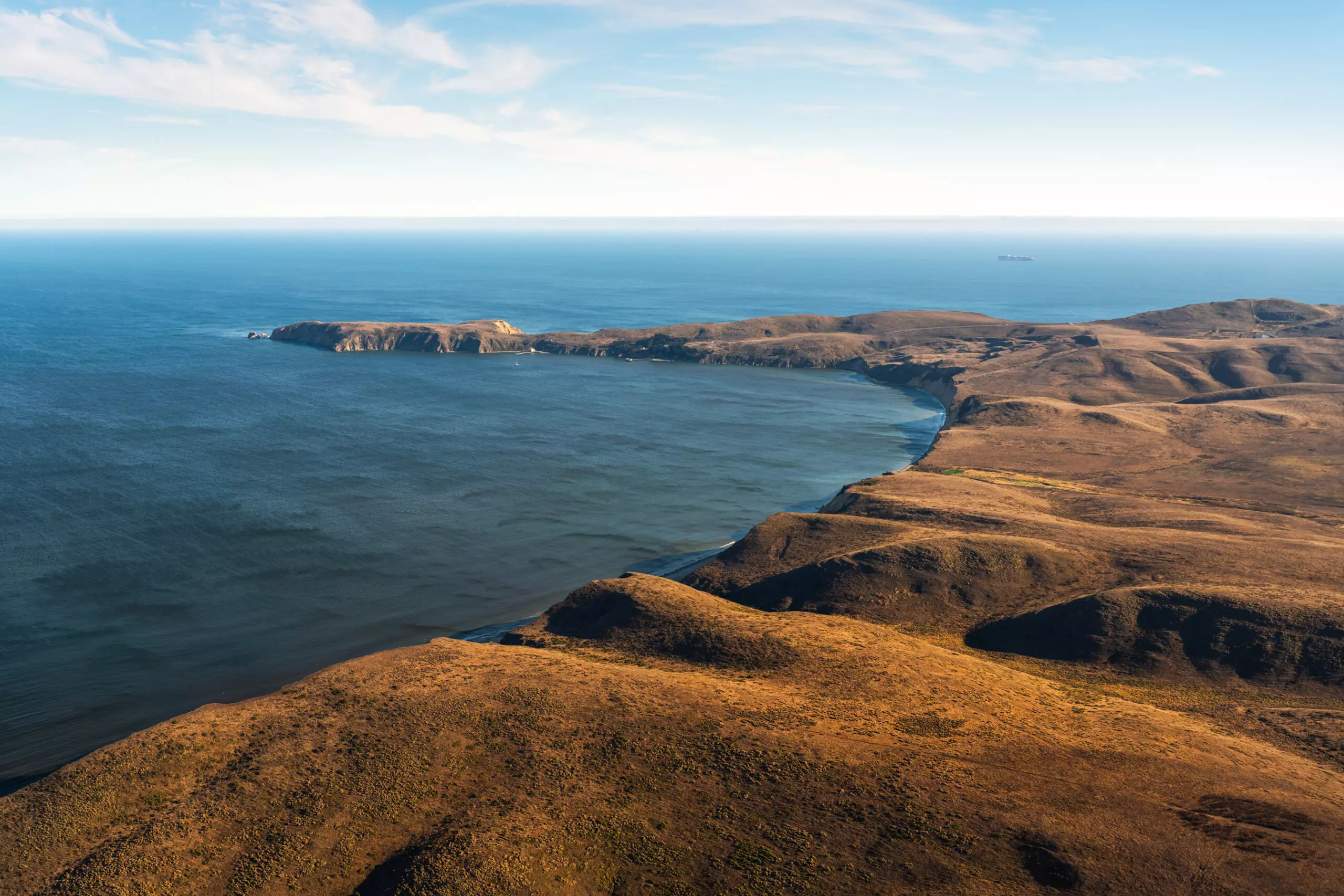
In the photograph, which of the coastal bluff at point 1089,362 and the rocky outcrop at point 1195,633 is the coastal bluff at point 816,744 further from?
the coastal bluff at point 1089,362

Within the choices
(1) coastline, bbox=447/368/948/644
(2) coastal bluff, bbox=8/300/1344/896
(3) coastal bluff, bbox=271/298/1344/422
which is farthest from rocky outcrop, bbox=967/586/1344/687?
(3) coastal bluff, bbox=271/298/1344/422

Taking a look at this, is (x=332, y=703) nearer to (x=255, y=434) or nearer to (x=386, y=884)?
(x=386, y=884)

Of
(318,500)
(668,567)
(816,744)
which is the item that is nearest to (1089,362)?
(668,567)

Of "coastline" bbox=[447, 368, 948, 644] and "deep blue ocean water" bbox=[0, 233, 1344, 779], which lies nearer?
"deep blue ocean water" bbox=[0, 233, 1344, 779]

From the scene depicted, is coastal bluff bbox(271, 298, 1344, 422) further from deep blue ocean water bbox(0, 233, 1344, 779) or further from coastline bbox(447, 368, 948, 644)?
coastline bbox(447, 368, 948, 644)

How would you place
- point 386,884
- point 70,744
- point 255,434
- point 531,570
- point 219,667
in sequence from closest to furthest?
1. point 386,884
2. point 70,744
3. point 219,667
4. point 531,570
5. point 255,434

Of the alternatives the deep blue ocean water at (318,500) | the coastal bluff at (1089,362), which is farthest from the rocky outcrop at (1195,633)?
the coastal bluff at (1089,362)

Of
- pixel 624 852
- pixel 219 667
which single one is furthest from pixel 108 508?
pixel 624 852

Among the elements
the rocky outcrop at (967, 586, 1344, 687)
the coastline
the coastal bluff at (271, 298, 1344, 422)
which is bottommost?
the coastline

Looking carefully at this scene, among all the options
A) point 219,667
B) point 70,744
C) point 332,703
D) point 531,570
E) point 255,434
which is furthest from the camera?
point 255,434
